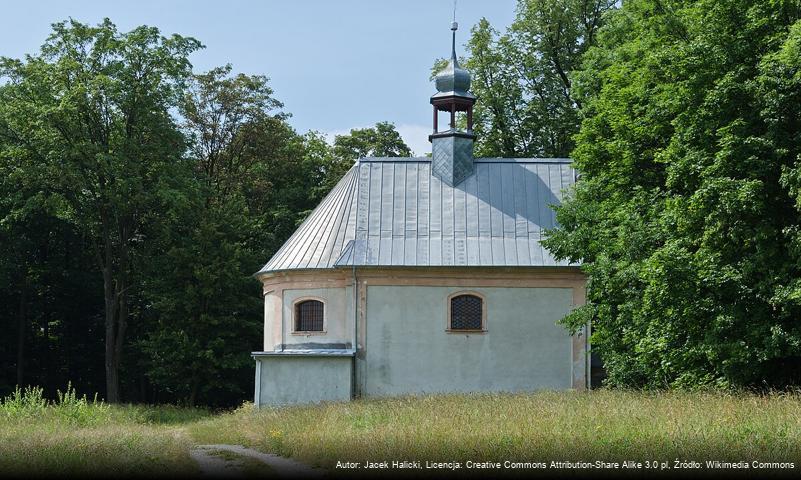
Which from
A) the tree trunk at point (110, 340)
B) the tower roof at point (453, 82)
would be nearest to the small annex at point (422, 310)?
the tower roof at point (453, 82)

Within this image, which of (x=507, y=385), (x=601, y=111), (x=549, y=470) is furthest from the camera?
(x=507, y=385)

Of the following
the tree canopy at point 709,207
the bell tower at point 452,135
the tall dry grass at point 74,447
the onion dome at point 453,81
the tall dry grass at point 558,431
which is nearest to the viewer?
the tall dry grass at point 558,431

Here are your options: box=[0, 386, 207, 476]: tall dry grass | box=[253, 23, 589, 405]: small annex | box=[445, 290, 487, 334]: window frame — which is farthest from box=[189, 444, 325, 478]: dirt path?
box=[445, 290, 487, 334]: window frame

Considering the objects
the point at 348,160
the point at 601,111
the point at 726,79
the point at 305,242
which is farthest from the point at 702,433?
the point at 348,160

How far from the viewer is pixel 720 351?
1753cm

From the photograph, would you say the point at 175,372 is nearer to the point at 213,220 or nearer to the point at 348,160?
the point at 213,220

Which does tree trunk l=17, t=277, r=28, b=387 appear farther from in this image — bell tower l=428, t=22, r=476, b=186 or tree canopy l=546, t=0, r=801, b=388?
tree canopy l=546, t=0, r=801, b=388

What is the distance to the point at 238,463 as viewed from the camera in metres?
13.3

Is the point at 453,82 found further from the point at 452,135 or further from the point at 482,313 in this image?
the point at 482,313

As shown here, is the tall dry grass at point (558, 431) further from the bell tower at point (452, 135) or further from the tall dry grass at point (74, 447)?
the bell tower at point (452, 135)

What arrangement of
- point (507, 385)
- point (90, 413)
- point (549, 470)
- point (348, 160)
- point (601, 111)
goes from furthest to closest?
point (348, 160) < point (507, 385) < point (601, 111) < point (90, 413) < point (549, 470)

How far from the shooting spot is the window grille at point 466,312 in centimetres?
2639

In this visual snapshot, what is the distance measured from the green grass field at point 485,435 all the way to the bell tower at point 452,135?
10.7m

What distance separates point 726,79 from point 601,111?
530 cm
